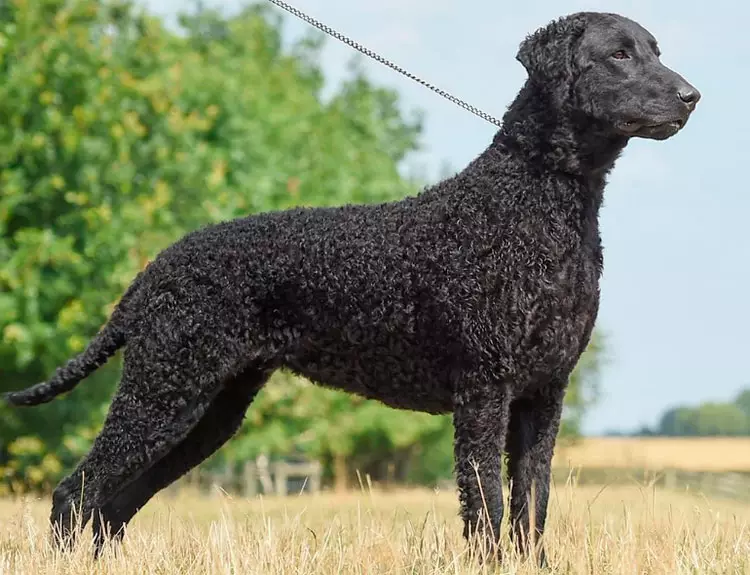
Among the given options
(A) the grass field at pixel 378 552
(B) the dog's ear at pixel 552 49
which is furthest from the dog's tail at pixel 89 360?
(B) the dog's ear at pixel 552 49

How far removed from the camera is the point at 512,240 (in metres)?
4.54

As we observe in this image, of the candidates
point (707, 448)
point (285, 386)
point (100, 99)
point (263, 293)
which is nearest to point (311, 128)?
point (285, 386)

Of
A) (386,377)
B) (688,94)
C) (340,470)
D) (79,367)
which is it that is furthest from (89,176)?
(340,470)

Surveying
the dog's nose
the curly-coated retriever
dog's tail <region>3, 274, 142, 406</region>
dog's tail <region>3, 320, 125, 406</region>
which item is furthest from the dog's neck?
dog's tail <region>3, 320, 125, 406</region>

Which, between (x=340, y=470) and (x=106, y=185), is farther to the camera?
(x=340, y=470)

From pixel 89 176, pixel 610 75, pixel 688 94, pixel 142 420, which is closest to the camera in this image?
pixel 688 94

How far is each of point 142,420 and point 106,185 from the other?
10.0 meters

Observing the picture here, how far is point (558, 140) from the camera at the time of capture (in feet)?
15.0

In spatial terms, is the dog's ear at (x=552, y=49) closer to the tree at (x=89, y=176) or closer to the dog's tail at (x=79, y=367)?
the dog's tail at (x=79, y=367)

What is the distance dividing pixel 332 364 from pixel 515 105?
1.50 metres

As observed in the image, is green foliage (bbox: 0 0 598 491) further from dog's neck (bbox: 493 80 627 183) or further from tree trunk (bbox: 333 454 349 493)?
dog's neck (bbox: 493 80 627 183)

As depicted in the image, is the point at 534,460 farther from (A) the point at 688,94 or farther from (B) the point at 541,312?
(A) the point at 688,94

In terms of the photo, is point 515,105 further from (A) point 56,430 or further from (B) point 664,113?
(A) point 56,430

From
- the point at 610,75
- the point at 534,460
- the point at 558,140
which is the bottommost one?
the point at 534,460
